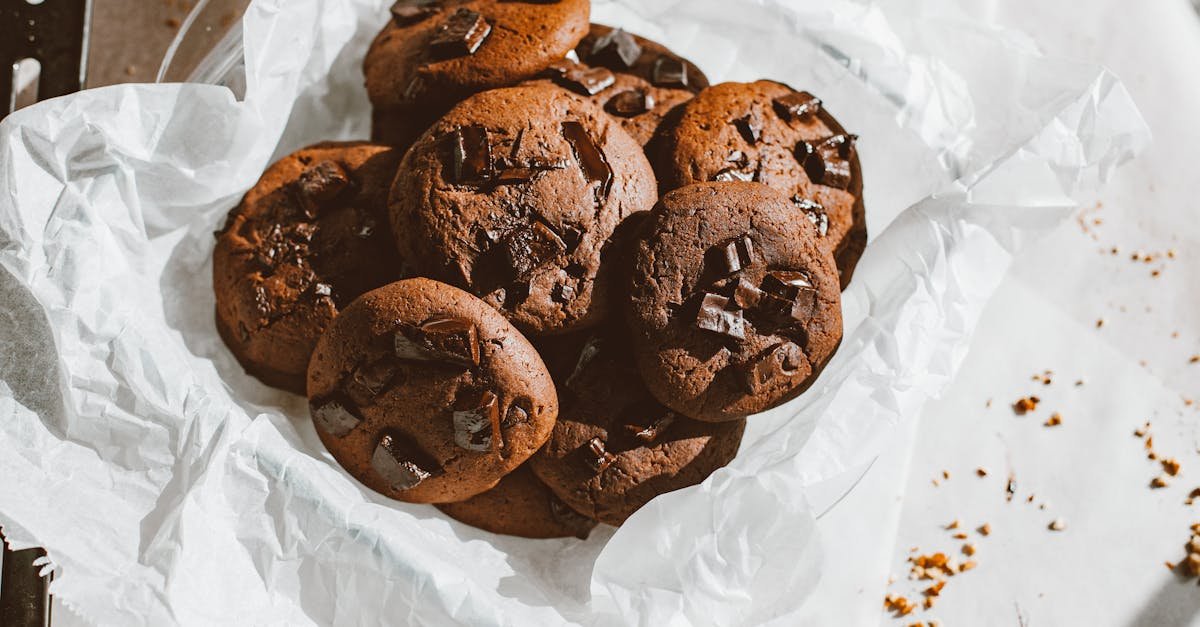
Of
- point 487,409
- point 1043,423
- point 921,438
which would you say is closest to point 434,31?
point 487,409

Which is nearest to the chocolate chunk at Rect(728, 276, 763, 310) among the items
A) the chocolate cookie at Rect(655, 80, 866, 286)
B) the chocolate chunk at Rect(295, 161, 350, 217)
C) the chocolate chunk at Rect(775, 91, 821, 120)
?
the chocolate cookie at Rect(655, 80, 866, 286)

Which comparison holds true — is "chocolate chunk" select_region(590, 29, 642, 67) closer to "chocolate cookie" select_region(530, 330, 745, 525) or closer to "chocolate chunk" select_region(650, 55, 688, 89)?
"chocolate chunk" select_region(650, 55, 688, 89)

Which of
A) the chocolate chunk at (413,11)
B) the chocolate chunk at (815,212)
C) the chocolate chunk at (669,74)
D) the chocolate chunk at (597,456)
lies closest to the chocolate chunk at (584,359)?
the chocolate chunk at (597,456)

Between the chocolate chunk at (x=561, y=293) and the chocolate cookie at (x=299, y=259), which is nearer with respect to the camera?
the chocolate chunk at (x=561, y=293)

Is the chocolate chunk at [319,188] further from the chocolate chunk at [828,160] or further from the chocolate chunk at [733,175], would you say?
the chocolate chunk at [828,160]

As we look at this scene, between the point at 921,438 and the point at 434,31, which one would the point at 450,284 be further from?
the point at 921,438

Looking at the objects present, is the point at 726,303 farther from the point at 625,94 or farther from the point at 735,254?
the point at 625,94
